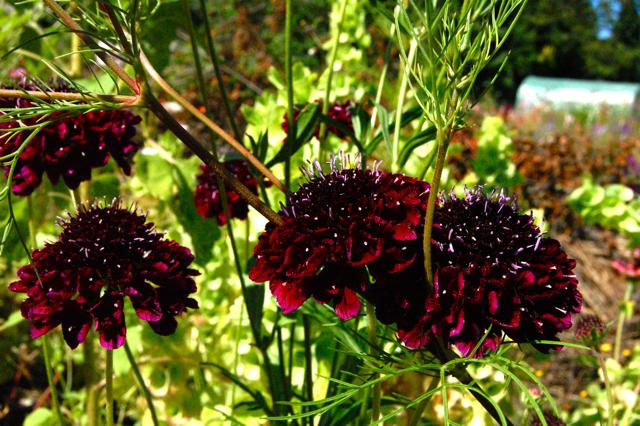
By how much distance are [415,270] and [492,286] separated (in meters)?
0.06

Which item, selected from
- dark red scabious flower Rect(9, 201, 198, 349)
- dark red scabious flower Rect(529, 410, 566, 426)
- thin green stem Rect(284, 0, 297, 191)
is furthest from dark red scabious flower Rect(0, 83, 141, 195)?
dark red scabious flower Rect(529, 410, 566, 426)

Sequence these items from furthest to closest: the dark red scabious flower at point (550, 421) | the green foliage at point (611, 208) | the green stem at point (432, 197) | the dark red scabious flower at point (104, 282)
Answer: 1. the green foliage at point (611, 208)
2. the dark red scabious flower at point (550, 421)
3. the dark red scabious flower at point (104, 282)
4. the green stem at point (432, 197)

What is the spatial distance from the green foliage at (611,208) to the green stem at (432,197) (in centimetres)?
86

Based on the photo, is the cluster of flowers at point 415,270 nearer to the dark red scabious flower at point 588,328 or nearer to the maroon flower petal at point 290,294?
the maroon flower petal at point 290,294

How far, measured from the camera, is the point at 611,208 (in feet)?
4.05

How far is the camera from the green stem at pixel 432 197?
447 mm

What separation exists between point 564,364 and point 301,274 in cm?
194

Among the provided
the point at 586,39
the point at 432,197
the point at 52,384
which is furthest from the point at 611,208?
the point at 586,39

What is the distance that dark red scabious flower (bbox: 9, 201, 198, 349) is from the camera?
1.95 feet

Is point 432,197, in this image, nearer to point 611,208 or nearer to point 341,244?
point 341,244

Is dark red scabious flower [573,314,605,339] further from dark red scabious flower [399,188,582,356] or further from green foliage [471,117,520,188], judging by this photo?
green foliage [471,117,520,188]

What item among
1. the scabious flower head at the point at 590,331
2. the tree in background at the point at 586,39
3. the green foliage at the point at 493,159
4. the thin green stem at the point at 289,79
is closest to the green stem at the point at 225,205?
the thin green stem at the point at 289,79

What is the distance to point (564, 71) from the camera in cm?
1838

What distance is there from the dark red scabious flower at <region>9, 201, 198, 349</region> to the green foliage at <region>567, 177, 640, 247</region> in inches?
35.6
